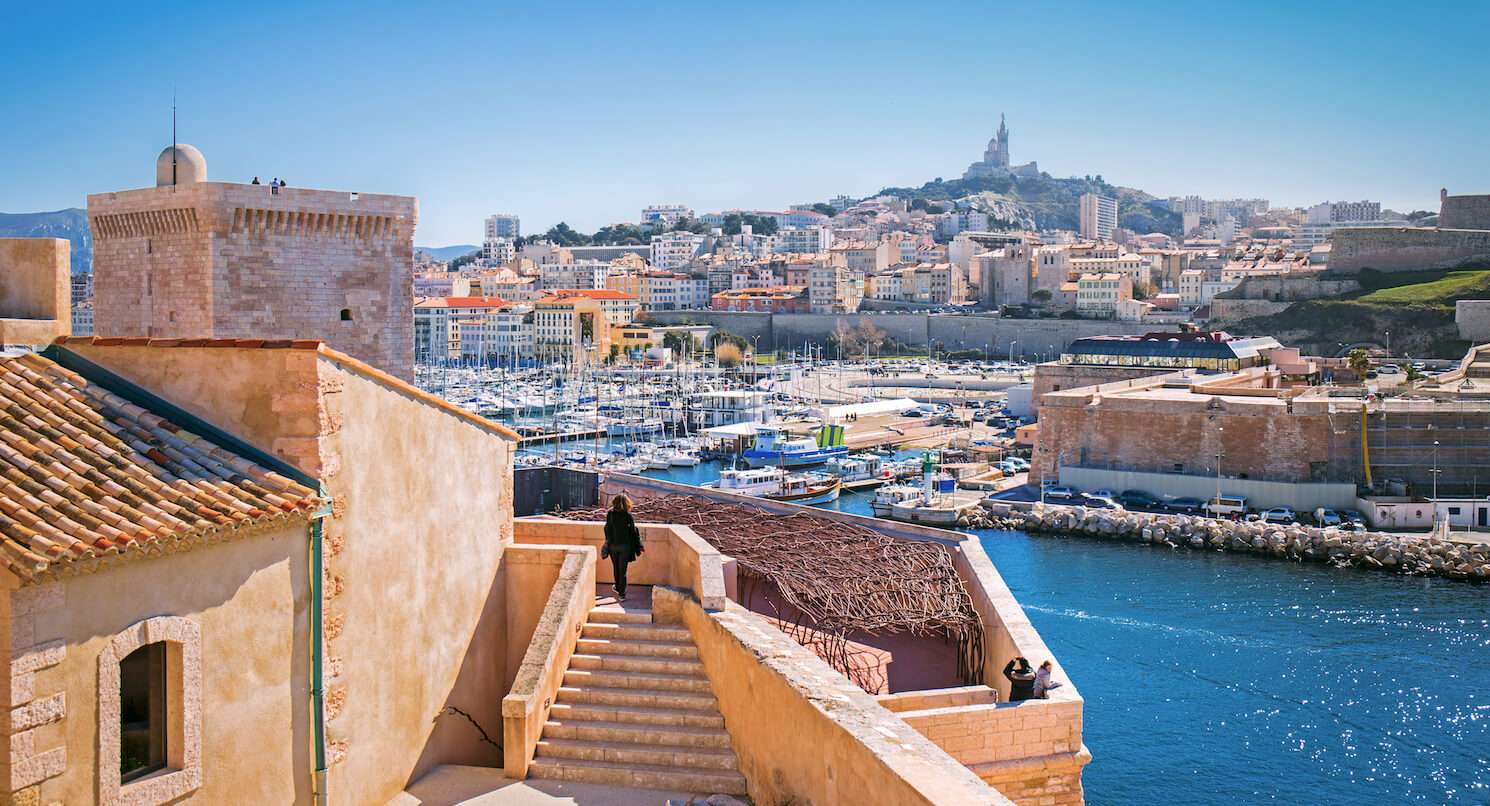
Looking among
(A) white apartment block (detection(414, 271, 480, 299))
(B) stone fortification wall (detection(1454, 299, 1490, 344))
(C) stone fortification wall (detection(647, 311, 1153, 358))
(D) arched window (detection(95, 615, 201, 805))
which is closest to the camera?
(D) arched window (detection(95, 615, 201, 805))

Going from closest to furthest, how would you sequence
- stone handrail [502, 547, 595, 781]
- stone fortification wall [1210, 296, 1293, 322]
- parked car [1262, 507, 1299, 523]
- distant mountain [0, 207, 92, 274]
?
stone handrail [502, 547, 595, 781] → parked car [1262, 507, 1299, 523] → stone fortification wall [1210, 296, 1293, 322] → distant mountain [0, 207, 92, 274]

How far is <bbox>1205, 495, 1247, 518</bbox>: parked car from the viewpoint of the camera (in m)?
27.5

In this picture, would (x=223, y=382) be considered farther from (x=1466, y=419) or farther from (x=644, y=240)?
(x=644, y=240)

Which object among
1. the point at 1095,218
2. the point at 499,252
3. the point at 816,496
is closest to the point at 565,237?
the point at 499,252

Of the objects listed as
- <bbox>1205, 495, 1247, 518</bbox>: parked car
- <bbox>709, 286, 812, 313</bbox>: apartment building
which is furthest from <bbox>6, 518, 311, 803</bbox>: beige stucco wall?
<bbox>709, 286, 812, 313</bbox>: apartment building

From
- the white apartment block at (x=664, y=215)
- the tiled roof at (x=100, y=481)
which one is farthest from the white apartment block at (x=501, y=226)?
the tiled roof at (x=100, y=481)

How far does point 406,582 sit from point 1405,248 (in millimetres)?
65732

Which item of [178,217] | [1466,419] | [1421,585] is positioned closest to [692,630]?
[178,217]

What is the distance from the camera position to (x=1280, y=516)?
1058 inches

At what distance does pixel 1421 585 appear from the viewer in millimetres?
22266

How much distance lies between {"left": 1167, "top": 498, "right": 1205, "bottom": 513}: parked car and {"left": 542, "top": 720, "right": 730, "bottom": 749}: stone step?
2437cm

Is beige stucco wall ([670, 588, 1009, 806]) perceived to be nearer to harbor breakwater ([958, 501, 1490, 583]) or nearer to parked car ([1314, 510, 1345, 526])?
harbor breakwater ([958, 501, 1490, 583])

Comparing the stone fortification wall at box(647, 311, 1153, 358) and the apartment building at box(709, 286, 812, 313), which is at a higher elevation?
the apartment building at box(709, 286, 812, 313)

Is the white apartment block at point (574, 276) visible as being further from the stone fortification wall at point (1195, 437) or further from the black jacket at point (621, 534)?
the black jacket at point (621, 534)
